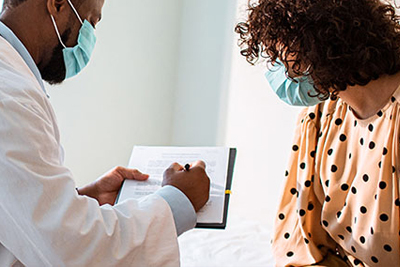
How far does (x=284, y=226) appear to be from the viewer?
4.31ft

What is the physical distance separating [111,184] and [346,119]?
2.06 feet

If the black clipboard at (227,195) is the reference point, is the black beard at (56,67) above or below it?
above

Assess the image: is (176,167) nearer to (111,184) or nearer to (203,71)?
(111,184)

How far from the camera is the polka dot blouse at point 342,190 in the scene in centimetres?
103

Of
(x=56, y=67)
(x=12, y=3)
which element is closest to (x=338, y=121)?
(x=56, y=67)

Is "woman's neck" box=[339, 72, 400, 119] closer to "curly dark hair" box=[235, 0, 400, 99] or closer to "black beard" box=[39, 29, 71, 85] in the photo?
"curly dark hair" box=[235, 0, 400, 99]

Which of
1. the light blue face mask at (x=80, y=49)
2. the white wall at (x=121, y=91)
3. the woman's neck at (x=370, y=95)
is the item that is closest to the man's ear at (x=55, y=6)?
the light blue face mask at (x=80, y=49)

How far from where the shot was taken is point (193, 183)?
36.0 inches

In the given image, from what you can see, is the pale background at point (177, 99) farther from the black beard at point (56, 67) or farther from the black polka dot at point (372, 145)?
the black beard at point (56, 67)

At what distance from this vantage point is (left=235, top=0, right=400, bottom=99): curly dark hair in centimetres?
103

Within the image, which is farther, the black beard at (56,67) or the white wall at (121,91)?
the white wall at (121,91)

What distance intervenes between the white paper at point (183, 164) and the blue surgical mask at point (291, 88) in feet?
1.10

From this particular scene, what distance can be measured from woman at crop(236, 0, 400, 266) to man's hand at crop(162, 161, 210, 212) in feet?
1.22

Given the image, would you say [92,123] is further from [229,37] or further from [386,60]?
[386,60]
